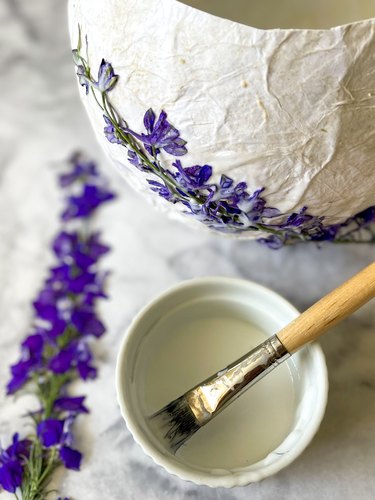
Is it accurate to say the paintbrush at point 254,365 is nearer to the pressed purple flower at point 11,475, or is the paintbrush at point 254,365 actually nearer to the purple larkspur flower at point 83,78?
the pressed purple flower at point 11,475

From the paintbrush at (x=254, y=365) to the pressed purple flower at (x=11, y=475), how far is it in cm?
13

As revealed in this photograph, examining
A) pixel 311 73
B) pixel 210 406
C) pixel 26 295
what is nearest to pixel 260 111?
pixel 311 73

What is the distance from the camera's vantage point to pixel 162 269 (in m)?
0.64

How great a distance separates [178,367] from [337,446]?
0.15 metres

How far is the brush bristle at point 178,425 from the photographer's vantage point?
0.50 m

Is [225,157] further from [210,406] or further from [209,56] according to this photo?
[210,406]

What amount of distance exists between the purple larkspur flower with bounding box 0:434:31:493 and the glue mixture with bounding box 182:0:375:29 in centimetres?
43

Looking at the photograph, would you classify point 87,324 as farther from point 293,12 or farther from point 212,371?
point 293,12

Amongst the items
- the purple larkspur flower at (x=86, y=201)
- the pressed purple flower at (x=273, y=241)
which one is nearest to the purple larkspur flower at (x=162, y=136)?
the pressed purple flower at (x=273, y=241)

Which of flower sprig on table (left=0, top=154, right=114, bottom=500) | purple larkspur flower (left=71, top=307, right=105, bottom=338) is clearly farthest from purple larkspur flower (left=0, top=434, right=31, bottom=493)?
purple larkspur flower (left=71, top=307, right=105, bottom=338)

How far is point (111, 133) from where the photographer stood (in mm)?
461

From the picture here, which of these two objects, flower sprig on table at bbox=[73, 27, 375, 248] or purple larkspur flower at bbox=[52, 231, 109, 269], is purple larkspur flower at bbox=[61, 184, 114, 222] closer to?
purple larkspur flower at bbox=[52, 231, 109, 269]

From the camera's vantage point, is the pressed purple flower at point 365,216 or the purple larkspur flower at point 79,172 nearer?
the pressed purple flower at point 365,216

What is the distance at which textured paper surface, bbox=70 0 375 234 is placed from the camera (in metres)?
0.38
